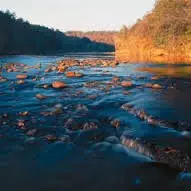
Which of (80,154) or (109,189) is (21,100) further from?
(109,189)

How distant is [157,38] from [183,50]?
7689 millimetres

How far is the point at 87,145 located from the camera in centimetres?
990

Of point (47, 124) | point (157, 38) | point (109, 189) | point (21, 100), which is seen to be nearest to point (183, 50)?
point (157, 38)

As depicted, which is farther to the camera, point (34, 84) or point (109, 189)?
point (34, 84)

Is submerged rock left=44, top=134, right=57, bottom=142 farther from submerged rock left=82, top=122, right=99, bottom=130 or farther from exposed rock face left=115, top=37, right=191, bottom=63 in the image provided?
exposed rock face left=115, top=37, right=191, bottom=63

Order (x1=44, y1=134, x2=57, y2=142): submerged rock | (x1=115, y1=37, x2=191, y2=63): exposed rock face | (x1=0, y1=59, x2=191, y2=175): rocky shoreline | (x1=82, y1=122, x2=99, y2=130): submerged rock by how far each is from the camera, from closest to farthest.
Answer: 1. (x1=0, y1=59, x2=191, y2=175): rocky shoreline
2. (x1=44, y1=134, x2=57, y2=142): submerged rock
3. (x1=82, y1=122, x2=99, y2=130): submerged rock
4. (x1=115, y1=37, x2=191, y2=63): exposed rock face

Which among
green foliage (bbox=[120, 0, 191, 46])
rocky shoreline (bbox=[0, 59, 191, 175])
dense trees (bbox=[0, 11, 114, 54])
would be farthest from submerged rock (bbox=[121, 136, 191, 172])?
dense trees (bbox=[0, 11, 114, 54])

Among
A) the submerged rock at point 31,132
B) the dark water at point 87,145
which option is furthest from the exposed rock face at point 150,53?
the submerged rock at point 31,132

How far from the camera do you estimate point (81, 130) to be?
11219 mm

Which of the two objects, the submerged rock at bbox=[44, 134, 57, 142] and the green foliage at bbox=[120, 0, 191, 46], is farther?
the green foliage at bbox=[120, 0, 191, 46]

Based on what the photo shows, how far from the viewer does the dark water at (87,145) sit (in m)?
7.60

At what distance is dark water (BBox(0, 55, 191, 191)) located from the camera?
24.9 ft

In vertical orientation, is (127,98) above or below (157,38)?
below

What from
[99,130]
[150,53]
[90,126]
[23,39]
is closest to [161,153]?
[99,130]
